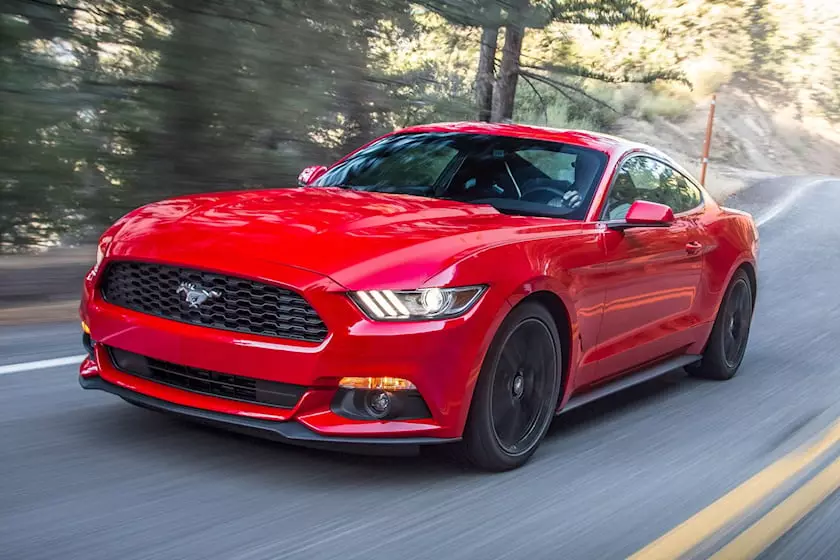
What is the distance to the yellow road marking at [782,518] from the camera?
171 inches

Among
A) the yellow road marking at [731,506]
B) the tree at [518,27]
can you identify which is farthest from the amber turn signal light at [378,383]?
the tree at [518,27]

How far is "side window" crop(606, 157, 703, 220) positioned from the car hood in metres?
0.64

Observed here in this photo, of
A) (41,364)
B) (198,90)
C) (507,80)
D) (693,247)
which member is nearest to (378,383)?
(41,364)

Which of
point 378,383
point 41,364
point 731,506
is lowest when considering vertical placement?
point 41,364

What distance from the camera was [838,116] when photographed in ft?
187

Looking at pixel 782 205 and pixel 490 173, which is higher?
pixel 490 173

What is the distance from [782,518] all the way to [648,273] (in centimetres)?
176

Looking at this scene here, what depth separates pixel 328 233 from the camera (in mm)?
4727

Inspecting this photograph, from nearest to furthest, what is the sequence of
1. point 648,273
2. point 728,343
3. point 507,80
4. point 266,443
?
1. point 266,443
2. point 648,273
3. point 728,343
4. point 507,80

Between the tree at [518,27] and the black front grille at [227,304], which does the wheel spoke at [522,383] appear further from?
the tree at [518,27]

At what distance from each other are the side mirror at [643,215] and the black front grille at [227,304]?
2083mm

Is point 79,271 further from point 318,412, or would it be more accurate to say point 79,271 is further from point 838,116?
point 838,116

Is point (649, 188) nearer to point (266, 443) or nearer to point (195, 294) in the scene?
point (266, 443)

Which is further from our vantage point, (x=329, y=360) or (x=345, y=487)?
(x=345, y=487)
